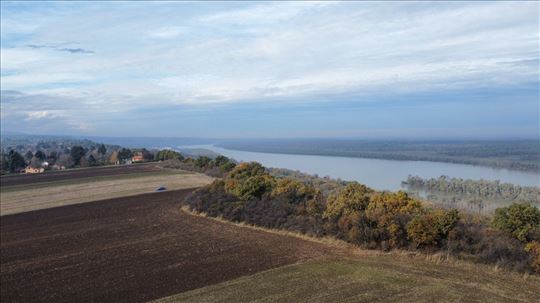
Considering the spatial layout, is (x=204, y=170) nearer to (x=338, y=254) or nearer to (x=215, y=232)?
(x=215, y=232)

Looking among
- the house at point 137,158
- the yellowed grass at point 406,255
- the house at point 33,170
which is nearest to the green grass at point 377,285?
the yellowed grass at point 406,255

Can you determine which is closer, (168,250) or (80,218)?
(168,250)

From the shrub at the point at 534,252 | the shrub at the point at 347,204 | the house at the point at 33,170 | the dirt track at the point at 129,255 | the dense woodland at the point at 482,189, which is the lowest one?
the house at the point at 33,170

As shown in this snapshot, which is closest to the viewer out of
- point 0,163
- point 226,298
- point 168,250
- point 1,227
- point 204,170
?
point 226,298

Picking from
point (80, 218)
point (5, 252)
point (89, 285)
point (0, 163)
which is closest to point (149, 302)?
point (89, 285)

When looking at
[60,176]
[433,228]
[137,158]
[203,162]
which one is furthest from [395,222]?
[137,158]

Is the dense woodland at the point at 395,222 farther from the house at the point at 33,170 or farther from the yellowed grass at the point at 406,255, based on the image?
the house at the point at 33,170
